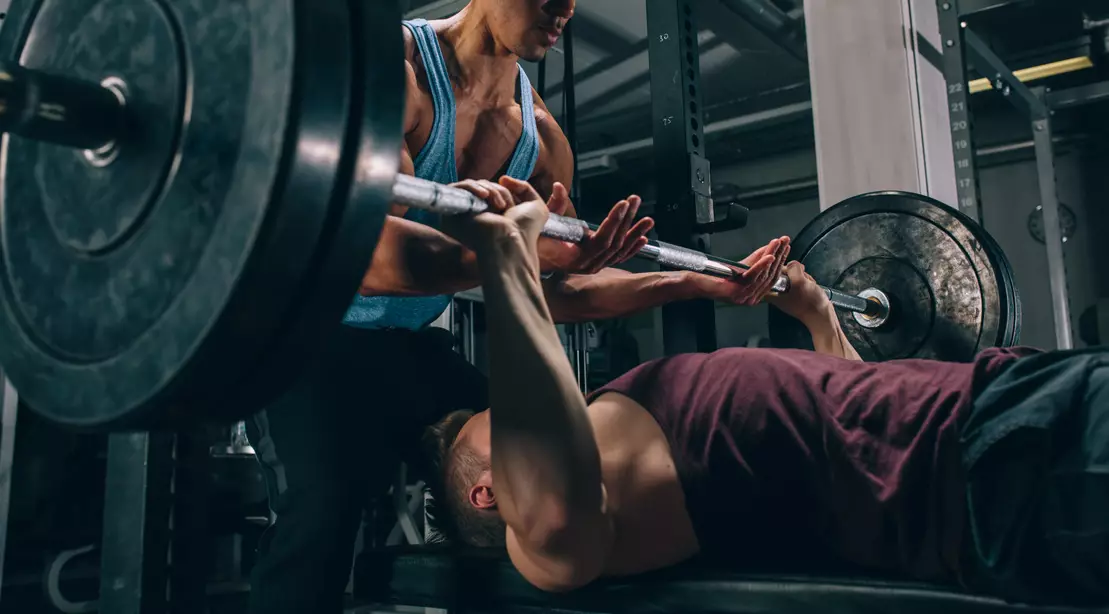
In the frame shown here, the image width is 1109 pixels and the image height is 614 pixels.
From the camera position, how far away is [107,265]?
0.83 metres

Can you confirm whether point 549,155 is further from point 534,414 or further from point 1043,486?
point 1043,486

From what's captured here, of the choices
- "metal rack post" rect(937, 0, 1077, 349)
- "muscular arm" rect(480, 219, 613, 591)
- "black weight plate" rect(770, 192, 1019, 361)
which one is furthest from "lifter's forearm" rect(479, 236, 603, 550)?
"metal rack post" rect(937, 0, 1077, 349)

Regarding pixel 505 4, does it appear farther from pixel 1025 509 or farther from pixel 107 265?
pixel 1025 509

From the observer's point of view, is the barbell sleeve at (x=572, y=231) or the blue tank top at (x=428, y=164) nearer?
the barbell sleeve at (x=572, y=231)

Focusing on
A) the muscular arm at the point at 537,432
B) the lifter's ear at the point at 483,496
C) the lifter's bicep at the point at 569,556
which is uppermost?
the muscular arm at the point at 537,432

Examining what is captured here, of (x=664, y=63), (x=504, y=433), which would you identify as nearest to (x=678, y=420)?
(x=504, y=433)

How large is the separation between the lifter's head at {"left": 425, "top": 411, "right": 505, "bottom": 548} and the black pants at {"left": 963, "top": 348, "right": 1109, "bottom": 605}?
732mm

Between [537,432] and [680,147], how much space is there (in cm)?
92

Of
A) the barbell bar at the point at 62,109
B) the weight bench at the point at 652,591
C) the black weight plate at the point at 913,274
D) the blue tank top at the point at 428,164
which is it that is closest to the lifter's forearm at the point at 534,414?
the weight bench at the point at 652,591

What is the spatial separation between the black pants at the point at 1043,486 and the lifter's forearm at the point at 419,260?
2.42 ft

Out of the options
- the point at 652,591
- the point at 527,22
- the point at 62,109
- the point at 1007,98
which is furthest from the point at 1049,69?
the point at 62,109

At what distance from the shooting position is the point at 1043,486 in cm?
100

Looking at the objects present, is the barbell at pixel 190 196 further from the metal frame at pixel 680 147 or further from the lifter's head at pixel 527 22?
the metal frame at pixel 680 147

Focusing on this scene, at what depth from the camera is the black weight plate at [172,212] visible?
27.6 inches
